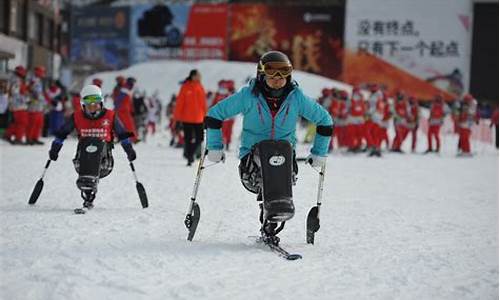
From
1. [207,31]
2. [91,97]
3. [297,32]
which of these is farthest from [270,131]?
[207,31]

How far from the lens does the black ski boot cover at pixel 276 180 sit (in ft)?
13.3

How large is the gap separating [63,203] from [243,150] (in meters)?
2.42

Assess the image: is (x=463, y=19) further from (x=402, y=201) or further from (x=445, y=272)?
(x=445, y=272)

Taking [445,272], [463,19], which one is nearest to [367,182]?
[445,272]

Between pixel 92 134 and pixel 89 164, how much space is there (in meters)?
0.38

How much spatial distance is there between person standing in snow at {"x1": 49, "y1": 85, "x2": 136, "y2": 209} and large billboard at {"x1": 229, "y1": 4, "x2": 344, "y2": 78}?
33359mm

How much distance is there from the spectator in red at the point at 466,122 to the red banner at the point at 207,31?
26859 mm

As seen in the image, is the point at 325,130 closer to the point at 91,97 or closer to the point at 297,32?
the point at 91,97

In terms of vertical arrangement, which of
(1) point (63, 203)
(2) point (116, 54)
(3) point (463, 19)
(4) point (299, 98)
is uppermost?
(3) point (463, 19)

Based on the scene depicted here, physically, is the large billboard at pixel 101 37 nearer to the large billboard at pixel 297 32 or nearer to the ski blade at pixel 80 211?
the large billboard at pixel 297 32

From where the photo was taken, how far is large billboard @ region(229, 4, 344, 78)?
38.8m

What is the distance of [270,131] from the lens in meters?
4.37

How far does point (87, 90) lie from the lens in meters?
5.87

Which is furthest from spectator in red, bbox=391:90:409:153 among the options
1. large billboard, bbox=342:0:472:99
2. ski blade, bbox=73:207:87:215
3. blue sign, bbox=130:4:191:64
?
blue sign, bbox=130:4:191:64
